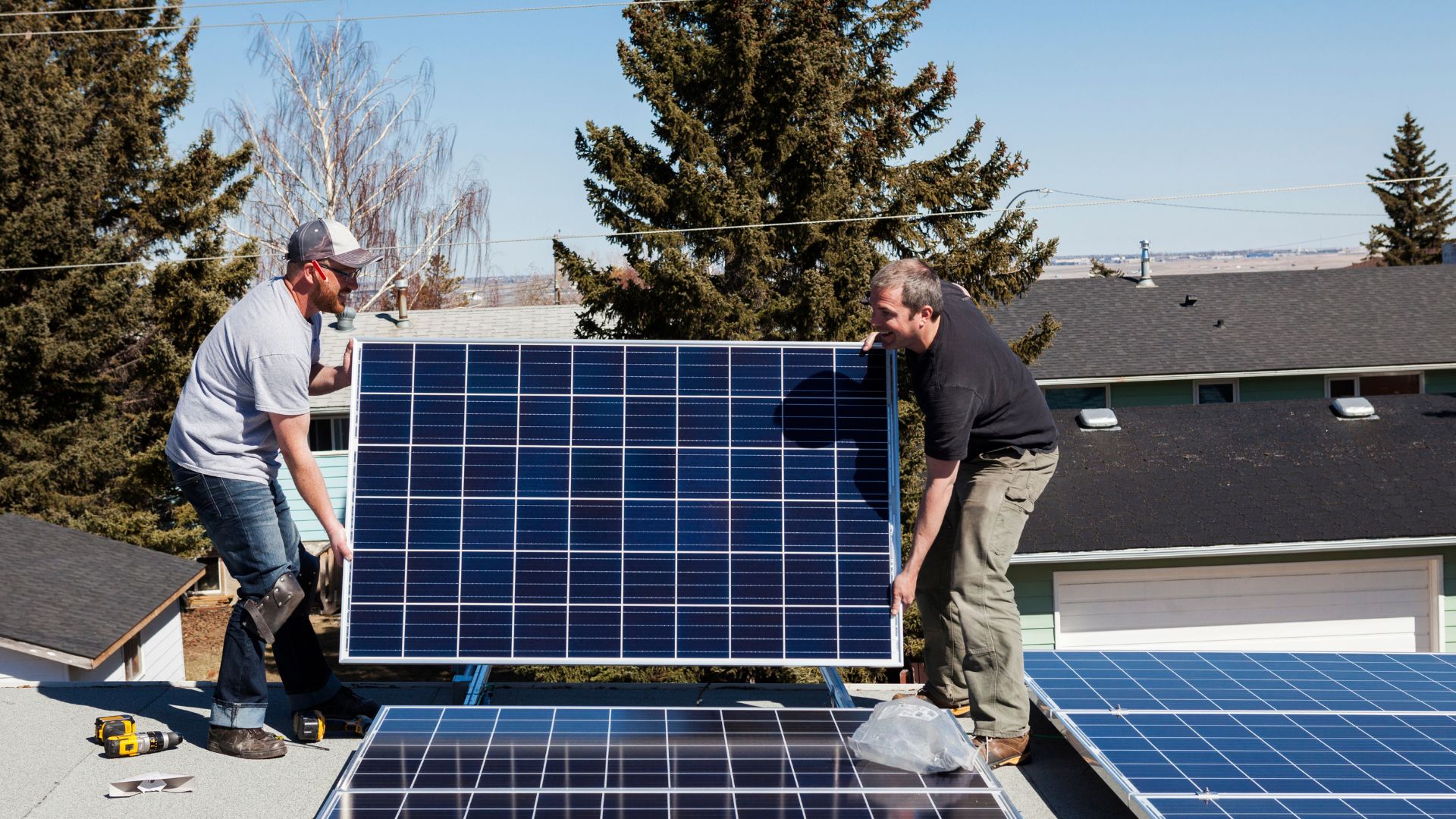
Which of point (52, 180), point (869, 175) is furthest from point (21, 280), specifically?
point (869, 175)

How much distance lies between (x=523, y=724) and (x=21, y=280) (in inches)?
791

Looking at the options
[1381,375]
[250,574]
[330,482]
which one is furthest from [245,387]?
[1381,375]

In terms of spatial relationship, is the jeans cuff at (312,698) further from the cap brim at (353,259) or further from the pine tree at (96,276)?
the pine tree at (96,276)

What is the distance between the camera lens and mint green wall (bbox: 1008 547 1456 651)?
50.9 ft

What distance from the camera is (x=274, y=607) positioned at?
A: 534 centimetres

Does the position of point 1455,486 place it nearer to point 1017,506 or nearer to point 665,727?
point 1017,506

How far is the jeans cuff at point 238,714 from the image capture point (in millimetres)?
5480

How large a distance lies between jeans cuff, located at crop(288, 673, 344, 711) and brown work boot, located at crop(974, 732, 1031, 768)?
2966mm

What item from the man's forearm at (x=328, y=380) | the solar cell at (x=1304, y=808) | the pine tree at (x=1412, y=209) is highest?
the pine tree at (x=1412, y=209)

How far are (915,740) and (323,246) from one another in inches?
121

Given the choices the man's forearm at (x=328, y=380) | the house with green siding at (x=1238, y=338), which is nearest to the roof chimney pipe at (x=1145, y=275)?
the house with green siding at (x=1238, y=338)

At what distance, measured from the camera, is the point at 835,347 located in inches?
243

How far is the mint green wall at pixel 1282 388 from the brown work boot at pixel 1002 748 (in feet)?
77.2

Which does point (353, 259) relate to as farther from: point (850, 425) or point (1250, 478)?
point (1250, 478)
